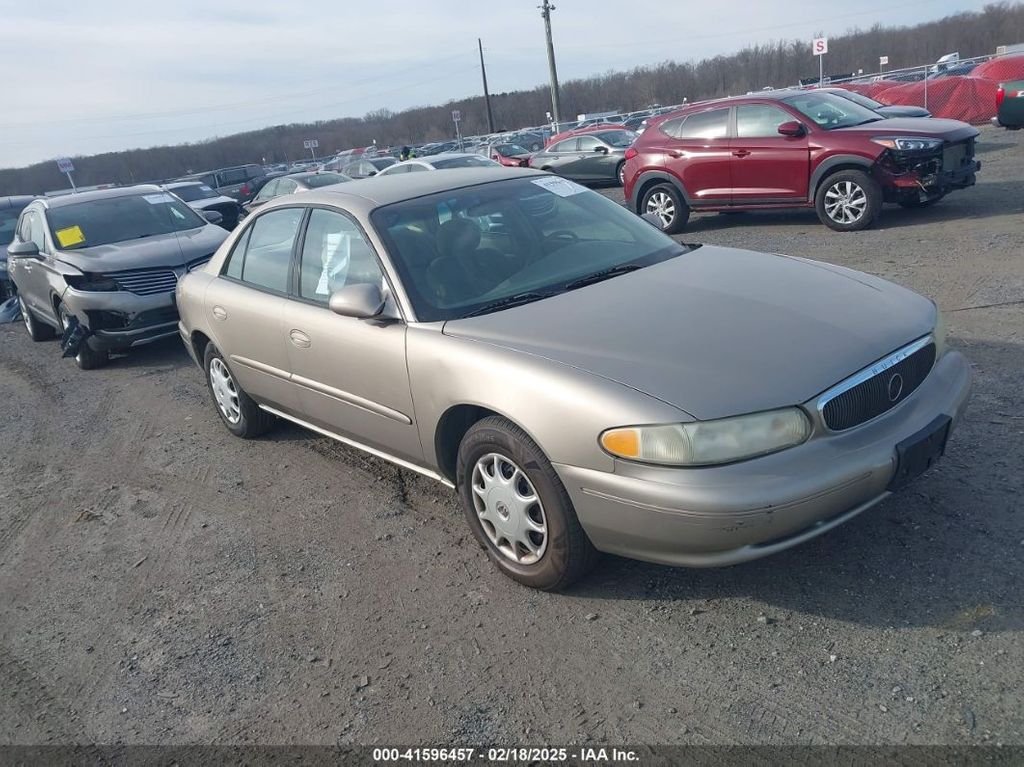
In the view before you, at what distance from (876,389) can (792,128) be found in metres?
7.99

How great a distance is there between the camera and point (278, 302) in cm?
451

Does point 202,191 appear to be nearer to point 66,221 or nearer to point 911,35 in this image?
point 66,221

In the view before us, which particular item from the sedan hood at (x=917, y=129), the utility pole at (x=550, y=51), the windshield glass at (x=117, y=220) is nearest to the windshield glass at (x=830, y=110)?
the sedan hood at (x=917, y=129)

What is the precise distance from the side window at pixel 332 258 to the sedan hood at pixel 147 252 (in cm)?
471

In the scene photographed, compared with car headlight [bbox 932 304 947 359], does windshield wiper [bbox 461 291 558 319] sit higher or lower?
higher

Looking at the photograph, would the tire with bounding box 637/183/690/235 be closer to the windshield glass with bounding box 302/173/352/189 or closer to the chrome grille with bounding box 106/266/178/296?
the chrome grille with bounding box 106/266/178/296

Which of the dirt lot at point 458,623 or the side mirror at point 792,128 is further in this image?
the side mirror at point 792,128

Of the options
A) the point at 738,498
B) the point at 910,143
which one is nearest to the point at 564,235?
the point at 738,498

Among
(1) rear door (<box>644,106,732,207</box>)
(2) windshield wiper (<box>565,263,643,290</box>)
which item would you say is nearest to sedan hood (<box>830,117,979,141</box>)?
(1) rear door (<box>644,106,732,207</box>)

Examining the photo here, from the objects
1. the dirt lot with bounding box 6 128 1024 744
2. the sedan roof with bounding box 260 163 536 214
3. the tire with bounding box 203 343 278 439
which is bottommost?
the dirt lot with bounding box 6 128 1024 744

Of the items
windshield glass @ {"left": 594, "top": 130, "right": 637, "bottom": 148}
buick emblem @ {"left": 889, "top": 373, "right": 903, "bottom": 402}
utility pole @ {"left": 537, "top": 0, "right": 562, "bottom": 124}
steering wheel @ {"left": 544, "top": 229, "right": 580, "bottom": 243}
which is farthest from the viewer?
utility pole @ {"left": 537, "top": 0, "right": 562, "bottom": 124}

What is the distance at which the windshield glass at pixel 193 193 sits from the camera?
19.3m

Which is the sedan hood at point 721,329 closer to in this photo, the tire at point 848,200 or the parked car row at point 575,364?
the parked car row at point 575,364

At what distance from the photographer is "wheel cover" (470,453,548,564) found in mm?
3232
